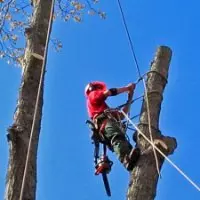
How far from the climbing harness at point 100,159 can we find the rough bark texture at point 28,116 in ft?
2.39

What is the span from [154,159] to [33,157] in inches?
33.7

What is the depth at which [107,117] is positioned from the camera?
5.49 metres

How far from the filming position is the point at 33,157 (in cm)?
449

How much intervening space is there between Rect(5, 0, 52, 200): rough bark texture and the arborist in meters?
0.64

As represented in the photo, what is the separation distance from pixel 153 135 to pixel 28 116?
100cm

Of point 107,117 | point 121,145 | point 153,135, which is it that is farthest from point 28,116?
point 153,135

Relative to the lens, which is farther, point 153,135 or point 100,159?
point 100,159

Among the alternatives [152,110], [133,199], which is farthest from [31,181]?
[152,110]

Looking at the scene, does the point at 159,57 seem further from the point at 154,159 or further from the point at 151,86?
the point at 154,159

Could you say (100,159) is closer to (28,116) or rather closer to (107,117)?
(107,117)

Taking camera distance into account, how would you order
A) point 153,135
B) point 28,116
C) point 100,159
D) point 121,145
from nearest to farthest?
point 153,135 → point 28,116 → point 121,145 → point 100,159

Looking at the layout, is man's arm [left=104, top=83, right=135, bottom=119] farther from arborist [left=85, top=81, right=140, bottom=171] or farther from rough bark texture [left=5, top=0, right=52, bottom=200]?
rough bark texture [left=5, top=0, right=52, bottom=200]

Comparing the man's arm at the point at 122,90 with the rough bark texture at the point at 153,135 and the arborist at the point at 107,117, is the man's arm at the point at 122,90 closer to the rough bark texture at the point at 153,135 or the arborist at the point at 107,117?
the arborist at the point at 107,117

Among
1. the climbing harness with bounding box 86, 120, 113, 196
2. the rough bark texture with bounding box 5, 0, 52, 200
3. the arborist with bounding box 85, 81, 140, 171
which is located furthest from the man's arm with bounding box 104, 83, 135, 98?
the rough bark texture with bounding box 5, 0, 52, 200
